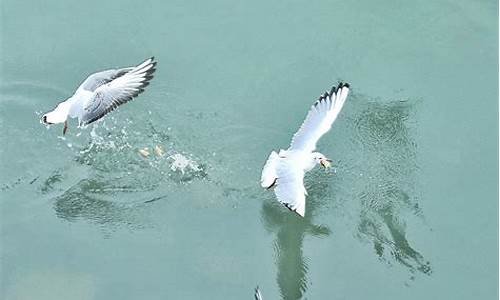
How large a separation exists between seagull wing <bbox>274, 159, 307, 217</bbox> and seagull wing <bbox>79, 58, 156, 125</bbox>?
0.87m

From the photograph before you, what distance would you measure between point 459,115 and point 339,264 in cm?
119

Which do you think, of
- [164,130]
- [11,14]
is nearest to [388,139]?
[164,130]

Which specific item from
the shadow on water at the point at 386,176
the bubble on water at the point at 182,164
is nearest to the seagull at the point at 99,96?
the bubble on water at the point at 182,164

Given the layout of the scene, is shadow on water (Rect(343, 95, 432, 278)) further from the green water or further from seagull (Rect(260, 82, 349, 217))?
seagull (Rect(260, 82, 349, 217))

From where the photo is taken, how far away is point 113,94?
5125 millimetres

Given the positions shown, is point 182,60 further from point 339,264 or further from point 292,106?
point 339,264

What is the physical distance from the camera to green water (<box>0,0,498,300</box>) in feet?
16.0

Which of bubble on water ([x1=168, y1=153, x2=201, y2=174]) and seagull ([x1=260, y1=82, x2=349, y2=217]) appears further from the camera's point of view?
bubble on water ([x1=168, y1=153, x2=201, y2=174])

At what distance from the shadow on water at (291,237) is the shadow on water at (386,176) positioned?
0.23m

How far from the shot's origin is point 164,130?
5.34 meters

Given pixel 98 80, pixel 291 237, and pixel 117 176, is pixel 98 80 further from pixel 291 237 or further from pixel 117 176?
pixel 291 237

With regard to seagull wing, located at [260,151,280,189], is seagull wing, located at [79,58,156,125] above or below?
below

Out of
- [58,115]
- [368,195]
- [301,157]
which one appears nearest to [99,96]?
[58,115]

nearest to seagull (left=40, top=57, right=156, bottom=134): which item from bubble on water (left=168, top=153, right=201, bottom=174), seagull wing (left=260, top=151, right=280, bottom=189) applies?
bubble on water (left=168, top=153, right=201, bottom=174)
